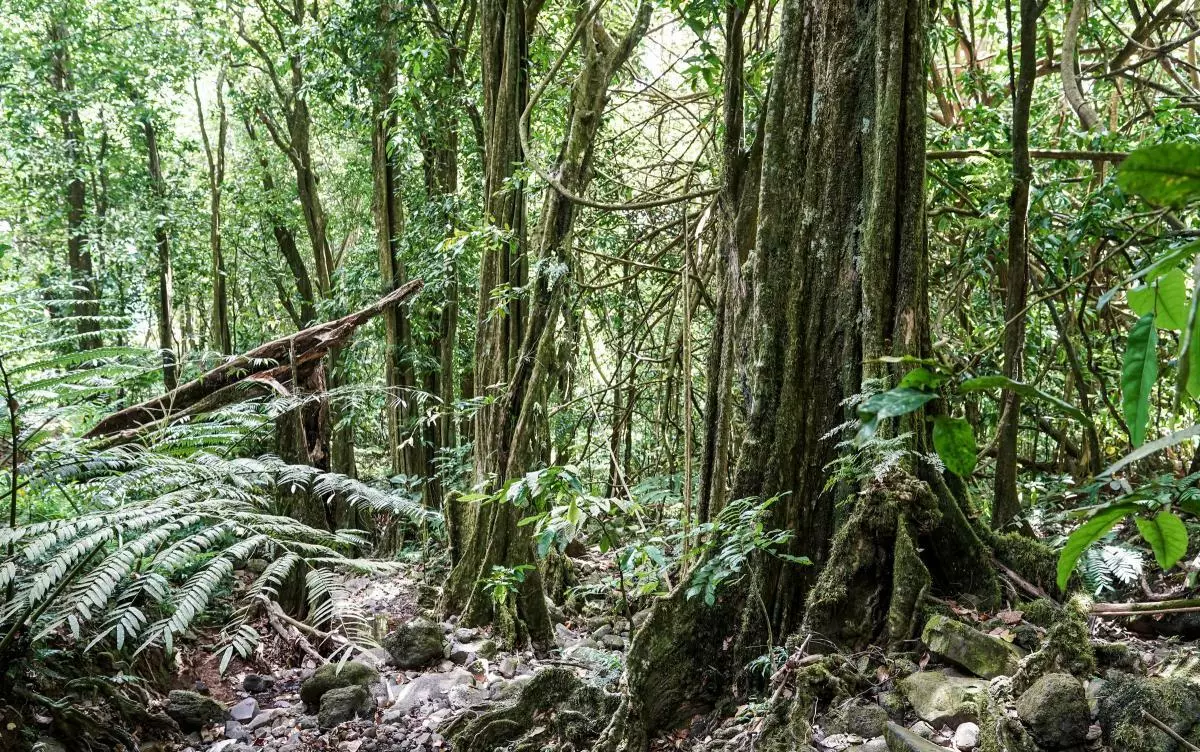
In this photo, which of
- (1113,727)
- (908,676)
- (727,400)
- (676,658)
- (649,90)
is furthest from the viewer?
(649,90)

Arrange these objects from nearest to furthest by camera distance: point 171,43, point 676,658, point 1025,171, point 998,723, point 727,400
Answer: point 998,723 → point 676,658 → point 1025,171 → point 727,400 → point 171,43

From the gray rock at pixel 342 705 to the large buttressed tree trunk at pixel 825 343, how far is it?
1.57 metres

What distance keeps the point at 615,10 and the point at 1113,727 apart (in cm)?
635

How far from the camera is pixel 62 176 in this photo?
10320mm

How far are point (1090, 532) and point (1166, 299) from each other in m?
0.23

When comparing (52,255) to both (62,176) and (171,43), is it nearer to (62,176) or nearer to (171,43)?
(62,176)

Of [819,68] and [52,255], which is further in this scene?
[52,255]

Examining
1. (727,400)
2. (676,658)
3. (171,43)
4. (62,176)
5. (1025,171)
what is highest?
(171,43)

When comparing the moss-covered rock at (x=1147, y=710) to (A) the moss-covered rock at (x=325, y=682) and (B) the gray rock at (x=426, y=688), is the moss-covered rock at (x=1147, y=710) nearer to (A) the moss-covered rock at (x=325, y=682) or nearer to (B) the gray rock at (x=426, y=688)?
(B) the gray rock at (x=426, y=688)

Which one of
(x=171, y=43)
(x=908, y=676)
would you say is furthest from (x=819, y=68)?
(x=171, y=43)

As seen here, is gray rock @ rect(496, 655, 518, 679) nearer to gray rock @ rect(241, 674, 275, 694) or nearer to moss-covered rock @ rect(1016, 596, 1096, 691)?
gray rock @ rect(241, 674, 275, 694)

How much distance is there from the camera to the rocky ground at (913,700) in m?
1.73

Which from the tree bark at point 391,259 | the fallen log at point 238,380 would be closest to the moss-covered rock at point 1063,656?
the fallen log at point 238,380

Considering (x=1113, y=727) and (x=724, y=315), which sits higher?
(x=724, y=315)
